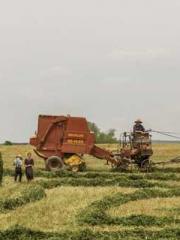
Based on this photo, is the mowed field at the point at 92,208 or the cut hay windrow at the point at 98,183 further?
the cut hay windrow at the point at 98,183

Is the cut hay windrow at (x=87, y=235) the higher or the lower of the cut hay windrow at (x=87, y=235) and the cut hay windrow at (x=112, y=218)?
the lower

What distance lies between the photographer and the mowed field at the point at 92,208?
16.0 meters

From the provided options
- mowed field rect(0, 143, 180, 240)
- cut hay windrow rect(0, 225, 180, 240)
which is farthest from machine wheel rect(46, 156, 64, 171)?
cut hay windrow rect(0, 225, 180, 240)

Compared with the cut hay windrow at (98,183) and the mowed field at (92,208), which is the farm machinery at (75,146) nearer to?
the mowed field at (92,208)

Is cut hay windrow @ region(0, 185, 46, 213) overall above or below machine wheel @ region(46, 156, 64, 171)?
below

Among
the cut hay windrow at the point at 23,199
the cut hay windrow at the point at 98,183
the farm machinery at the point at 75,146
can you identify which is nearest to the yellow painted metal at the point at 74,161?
the farm machinery at the point at 75,146

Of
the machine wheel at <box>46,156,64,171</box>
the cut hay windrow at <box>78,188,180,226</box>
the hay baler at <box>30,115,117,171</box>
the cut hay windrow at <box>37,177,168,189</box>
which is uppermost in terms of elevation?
the hay baler at <box>30,115,117,171</box>

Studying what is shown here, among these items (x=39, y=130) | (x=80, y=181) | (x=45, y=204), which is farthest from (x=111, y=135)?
(x=45, y=204)

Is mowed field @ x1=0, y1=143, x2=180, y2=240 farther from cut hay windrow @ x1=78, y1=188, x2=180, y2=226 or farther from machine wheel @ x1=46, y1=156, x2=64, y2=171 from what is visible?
machine wheel @ x1=46, y1=156, x2=64, y2=171

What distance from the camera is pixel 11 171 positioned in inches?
1373

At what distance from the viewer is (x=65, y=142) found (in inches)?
1420

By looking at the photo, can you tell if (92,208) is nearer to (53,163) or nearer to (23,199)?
(23,199)

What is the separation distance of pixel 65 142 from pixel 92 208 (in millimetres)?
15720

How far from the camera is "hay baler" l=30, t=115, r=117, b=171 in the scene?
35688 millimetres
